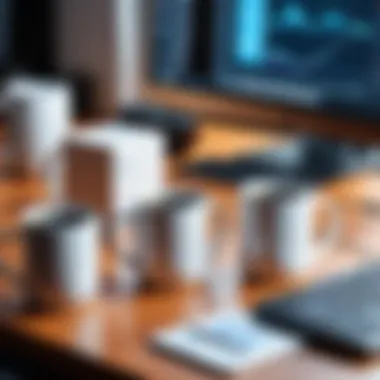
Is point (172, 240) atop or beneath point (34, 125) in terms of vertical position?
beneath

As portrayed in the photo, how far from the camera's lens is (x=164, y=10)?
1747 mm

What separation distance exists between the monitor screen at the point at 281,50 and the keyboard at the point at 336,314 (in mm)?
294

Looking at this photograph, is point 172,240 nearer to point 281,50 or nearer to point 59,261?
point 59,261

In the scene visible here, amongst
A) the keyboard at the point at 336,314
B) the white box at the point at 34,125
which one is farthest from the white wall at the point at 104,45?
the keyboard at the point at 336,314

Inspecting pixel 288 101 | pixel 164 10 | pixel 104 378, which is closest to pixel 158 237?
pixel 104 378

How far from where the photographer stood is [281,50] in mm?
1658

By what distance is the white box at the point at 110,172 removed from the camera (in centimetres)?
150

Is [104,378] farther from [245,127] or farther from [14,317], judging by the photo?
[245,127]

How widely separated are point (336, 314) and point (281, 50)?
20.0 inches

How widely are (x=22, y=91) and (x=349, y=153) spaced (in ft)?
1.55

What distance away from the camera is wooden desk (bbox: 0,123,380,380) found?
1.16 meters

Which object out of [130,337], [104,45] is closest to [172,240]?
[130,337]

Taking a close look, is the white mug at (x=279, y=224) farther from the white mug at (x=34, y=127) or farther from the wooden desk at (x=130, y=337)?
the white mug at (x=34, y=127)

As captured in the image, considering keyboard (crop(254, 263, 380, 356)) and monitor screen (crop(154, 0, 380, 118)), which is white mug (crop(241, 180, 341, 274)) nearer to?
keyboard (crop(254, 263, 380, 356))
